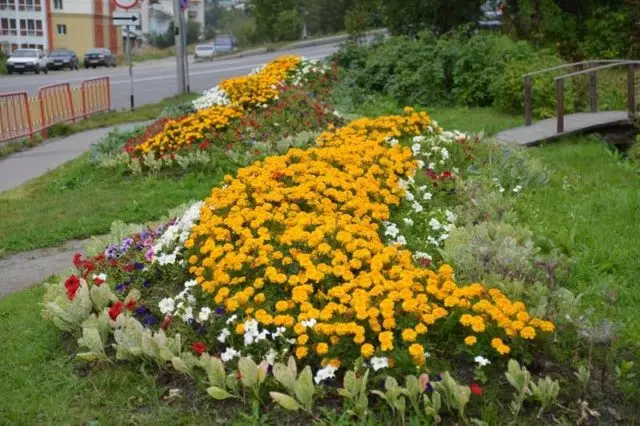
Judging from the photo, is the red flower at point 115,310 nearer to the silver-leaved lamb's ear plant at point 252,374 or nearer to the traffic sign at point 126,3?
the silver-leaved lamb's ear plant at point 252,374

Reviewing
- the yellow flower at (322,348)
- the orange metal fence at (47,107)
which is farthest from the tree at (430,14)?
the yellow flower at (322,348)

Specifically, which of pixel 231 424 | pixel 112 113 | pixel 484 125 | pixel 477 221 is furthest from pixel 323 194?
pixel 112 113

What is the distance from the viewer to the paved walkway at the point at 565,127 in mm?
11836

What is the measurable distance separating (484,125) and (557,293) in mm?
8918

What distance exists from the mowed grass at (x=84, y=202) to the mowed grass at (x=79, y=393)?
3322mm

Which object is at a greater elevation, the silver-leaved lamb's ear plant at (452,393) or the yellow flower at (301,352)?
the yellow flower at (301,352)

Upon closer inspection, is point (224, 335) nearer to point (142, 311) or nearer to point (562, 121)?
point (142, 311)

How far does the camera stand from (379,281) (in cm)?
478

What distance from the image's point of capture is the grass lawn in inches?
643

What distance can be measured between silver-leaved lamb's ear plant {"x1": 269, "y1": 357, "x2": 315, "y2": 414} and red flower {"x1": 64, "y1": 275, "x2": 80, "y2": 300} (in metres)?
1.77

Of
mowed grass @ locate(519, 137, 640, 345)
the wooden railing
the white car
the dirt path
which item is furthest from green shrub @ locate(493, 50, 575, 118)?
the white car

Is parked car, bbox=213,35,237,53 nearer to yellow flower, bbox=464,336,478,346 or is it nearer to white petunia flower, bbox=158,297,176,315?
white petunia flower, bbox=158,297,176,315

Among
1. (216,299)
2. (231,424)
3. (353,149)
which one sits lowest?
(231,424)

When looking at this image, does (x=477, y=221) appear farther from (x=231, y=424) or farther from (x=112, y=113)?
(x=112, y=113)
